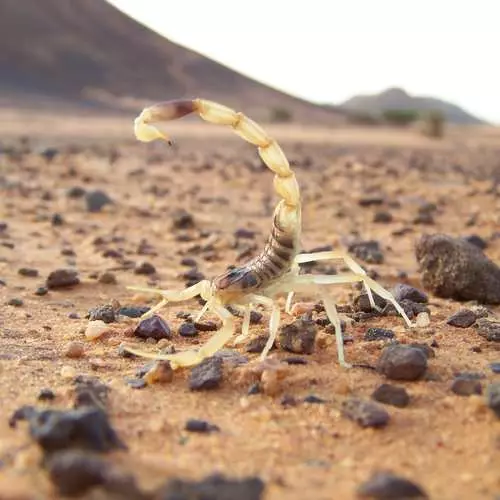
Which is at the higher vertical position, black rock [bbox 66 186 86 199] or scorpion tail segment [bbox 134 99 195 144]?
scorpion tail segment [bbox 134 99 195 144]

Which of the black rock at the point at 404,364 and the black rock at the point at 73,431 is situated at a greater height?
the black rock at the point at 404,364

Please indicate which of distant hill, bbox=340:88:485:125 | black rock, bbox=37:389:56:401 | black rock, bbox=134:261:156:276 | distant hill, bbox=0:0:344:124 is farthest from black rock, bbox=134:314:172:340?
distant hill, bbox=340:88:485:125

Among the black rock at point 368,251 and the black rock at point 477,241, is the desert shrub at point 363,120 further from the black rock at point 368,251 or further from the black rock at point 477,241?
the black rock at point 368,251

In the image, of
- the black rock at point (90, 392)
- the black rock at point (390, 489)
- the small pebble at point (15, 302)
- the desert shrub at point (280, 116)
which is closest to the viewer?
the black rock at point (390, 489)

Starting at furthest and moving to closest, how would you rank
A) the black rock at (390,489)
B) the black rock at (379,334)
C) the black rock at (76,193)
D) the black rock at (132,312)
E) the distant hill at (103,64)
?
the distant hill at (103,64) → the black rock at (76,193) → the black rock at (132,312) → the black rock at (379,334) → the black rock at (390,489)

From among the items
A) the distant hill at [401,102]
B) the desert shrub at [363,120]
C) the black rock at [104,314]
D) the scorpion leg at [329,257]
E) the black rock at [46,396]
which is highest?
the distant hill at [401,102]

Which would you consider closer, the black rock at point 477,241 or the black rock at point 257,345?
the black rock at point 257,345

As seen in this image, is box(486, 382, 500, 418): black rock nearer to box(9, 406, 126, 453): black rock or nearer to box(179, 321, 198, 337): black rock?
box(9, 406, 126, 453): black rock

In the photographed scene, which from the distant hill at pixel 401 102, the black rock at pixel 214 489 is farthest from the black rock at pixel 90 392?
the distant hill at pixel 401 102
